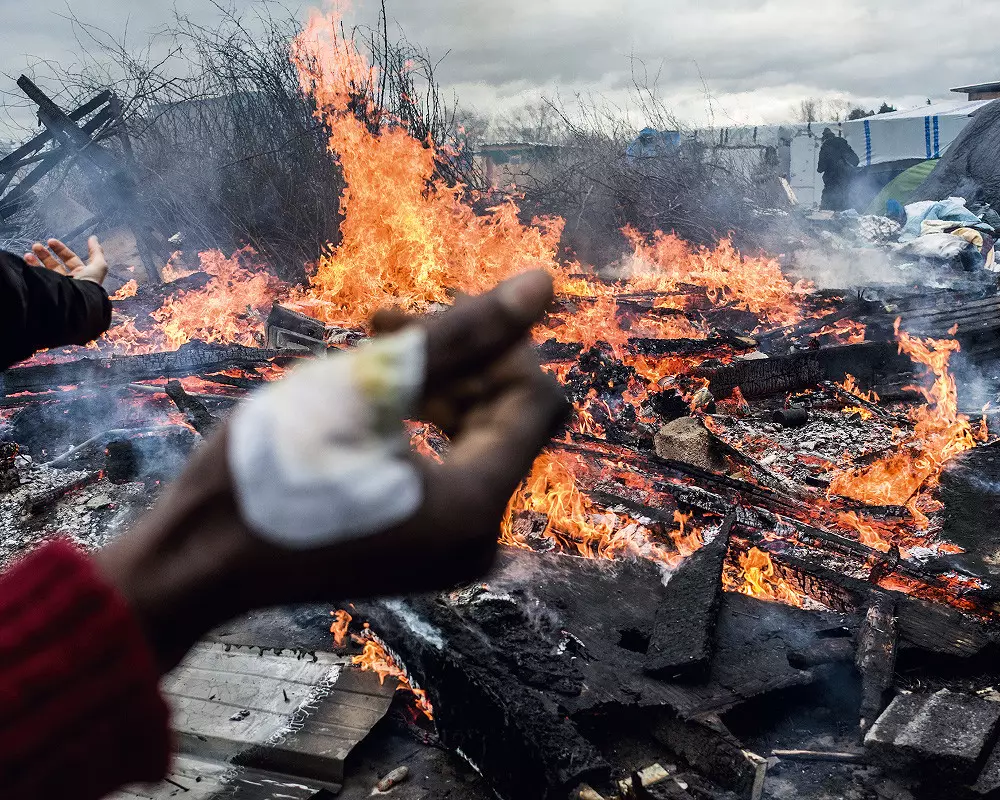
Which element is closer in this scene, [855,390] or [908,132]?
[855,390]

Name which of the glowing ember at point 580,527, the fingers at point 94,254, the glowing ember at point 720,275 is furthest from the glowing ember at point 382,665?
the glowing ember at point 720,275

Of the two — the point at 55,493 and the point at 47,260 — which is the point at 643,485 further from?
the point at 55,493

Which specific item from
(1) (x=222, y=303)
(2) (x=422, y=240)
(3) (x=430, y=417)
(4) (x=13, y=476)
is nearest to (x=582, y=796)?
(3) (x=430, y=417)

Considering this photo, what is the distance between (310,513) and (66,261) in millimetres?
2605

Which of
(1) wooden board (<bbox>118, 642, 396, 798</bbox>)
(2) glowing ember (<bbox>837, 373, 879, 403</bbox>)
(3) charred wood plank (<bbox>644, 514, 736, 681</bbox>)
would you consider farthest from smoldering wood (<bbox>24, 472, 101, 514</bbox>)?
(2) glowing ember (<bbox>837, 373, 879, 403</bbox>)

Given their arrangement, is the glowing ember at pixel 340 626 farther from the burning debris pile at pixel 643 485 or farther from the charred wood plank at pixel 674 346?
the charred wood plank at pixel 674 346

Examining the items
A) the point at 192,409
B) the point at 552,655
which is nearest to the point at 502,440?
the point at 552,655

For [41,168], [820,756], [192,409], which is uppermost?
[41,168]

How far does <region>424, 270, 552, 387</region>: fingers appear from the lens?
34.3 inches

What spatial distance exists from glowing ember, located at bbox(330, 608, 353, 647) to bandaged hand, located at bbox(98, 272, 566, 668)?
10.2 feet

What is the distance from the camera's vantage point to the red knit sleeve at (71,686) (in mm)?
667

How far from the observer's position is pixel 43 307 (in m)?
2.34

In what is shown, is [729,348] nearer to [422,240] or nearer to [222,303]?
[422,240]

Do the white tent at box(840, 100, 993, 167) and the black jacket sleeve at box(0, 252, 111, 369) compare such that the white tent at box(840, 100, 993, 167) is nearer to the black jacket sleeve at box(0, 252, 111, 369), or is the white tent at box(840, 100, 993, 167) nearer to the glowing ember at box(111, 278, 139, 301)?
the glowing ember at box(111, 278, 139, 301)
